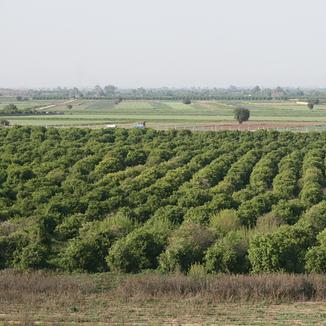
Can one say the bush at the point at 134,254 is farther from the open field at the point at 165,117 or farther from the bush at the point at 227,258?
the open field at the point at 165,117

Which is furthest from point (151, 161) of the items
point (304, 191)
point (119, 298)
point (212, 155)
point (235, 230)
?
point (119, 298)

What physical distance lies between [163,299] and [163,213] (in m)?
7.05

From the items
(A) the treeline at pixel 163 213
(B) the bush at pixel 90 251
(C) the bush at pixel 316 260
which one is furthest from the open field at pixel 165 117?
(C) the bush at pixel 316 260

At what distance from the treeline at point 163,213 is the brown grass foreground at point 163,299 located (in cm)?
126

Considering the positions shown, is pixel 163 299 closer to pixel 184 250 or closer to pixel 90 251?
pixel 184 250

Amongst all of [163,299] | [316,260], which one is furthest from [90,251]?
[316,260]

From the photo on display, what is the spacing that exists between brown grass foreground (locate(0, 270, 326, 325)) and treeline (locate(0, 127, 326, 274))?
126 cm

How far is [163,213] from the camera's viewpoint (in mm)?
21188

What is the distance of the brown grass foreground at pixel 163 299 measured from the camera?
12.8 m

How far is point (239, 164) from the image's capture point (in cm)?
3253

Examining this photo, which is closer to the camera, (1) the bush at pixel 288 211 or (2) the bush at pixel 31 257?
(2) the bush at pixel 31 257

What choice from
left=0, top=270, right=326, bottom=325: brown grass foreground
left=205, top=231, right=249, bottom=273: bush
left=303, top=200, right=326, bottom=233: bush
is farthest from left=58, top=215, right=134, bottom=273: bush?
left=303, top=200, right=326, bottom=233: bush

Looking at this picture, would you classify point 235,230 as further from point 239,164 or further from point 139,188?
point 239,164

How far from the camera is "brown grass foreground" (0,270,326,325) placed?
42.1 ft
